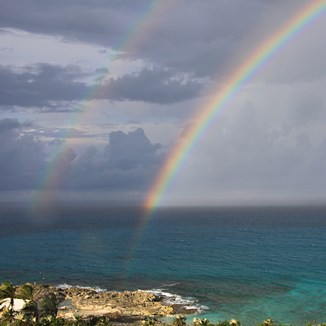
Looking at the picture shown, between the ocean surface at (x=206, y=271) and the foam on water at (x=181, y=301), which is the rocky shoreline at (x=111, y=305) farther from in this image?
the ocean surface at (x=206, y=271)

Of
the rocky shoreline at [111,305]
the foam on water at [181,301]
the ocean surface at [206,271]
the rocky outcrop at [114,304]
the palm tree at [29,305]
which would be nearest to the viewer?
the palm tree at [29,305]

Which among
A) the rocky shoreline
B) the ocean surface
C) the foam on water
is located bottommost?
the ocean surface

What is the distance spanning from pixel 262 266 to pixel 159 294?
169 ft

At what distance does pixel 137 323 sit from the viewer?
240ft

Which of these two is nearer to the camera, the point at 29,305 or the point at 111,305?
the point at 29,305

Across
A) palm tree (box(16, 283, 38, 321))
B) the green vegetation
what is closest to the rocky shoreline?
the green vegetation

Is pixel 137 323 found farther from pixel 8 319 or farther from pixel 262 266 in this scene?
pixel 262 266

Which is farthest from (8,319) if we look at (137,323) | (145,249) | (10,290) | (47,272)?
(145,249)

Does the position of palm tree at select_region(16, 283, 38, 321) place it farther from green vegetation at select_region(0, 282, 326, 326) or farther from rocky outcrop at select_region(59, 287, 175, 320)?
rocky outcrop at select_region(59, 287, 175, 320)

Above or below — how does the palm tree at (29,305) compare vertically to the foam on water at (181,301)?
above

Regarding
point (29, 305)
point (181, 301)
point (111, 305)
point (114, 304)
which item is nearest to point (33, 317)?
point (29, 305)

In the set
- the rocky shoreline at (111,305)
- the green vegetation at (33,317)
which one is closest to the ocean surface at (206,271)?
the rocky shoreline at (111,305)

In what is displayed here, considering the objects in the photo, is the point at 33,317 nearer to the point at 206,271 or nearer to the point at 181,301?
the point at 181,301

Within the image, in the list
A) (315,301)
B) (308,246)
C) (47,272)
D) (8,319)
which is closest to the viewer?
(8,319)
